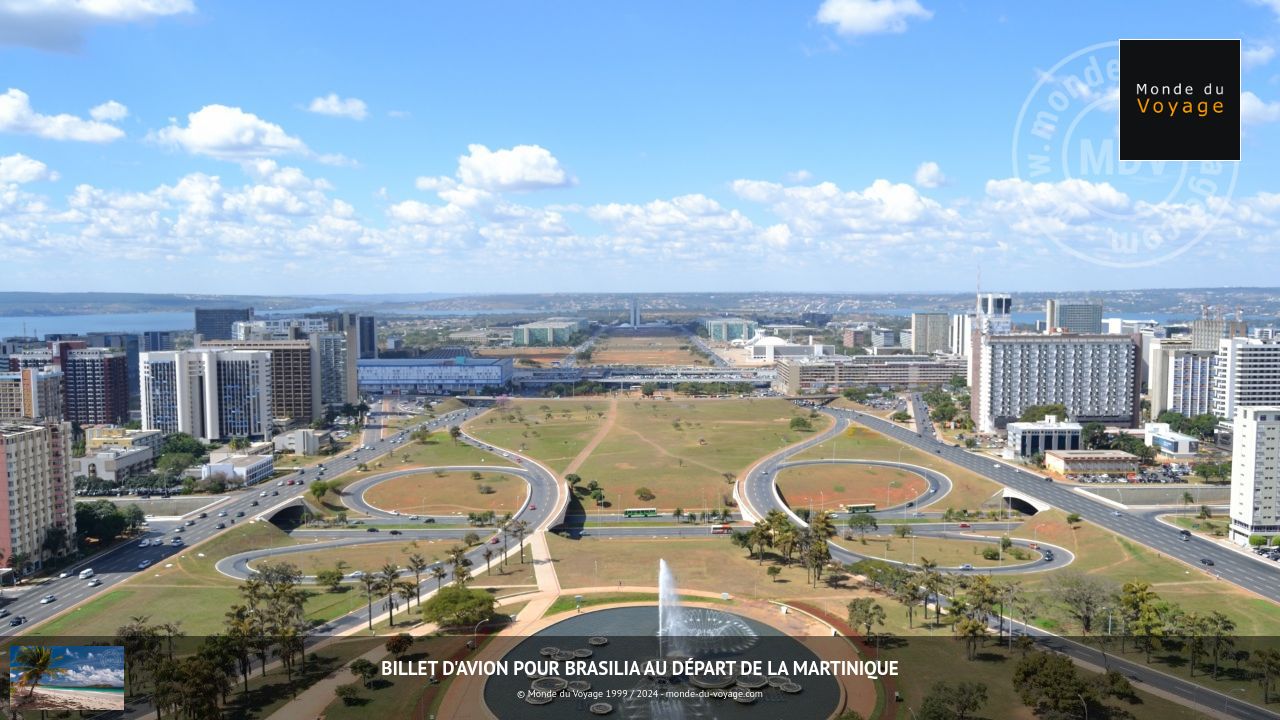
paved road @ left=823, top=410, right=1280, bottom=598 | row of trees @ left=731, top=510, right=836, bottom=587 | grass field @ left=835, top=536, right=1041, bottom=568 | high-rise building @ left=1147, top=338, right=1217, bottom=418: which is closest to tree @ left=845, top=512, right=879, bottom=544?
grass field @ left=835, top=536, right=1041, bottom=568

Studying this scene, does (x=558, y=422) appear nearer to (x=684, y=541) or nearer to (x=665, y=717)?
(x=684, y=541)

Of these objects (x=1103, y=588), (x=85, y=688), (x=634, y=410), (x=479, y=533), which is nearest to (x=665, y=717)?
(x=85, y=688)

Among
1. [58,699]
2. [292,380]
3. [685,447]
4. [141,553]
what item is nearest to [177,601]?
[141,553]

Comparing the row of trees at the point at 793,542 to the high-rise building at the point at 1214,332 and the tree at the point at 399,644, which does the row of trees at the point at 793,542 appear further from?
the high-rise building at the point at 1214,332

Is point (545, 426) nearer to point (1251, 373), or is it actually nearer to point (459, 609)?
point (459, 609)

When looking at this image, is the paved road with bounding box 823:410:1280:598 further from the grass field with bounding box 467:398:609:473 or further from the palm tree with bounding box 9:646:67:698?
the palm tree with bounding box 9:646:67:698

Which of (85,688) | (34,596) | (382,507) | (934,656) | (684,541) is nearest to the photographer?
(85,688)
